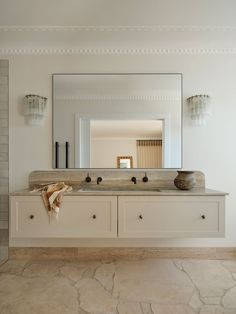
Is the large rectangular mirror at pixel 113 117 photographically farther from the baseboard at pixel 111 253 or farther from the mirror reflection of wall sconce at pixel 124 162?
the baseboard at pixel 111 253

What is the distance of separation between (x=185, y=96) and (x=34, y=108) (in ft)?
5.46

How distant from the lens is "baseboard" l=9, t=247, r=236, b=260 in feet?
8.11

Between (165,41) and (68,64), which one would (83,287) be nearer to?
(68,64)

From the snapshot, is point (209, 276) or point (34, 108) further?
point (34, 108)

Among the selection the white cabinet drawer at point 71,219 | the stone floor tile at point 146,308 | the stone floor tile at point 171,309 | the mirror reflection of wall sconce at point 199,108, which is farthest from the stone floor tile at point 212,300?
the mirror reflection of wall sconce at point 199,108

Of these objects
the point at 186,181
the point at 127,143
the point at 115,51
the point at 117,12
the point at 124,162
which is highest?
the point at 117,12

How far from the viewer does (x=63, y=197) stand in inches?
81.2

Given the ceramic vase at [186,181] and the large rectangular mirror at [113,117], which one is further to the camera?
the large rectangular mirror at [113,117]

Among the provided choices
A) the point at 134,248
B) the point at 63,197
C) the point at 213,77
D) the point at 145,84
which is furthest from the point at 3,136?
the point at 213,77

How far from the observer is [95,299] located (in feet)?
5.74

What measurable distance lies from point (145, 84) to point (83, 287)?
2.09 m

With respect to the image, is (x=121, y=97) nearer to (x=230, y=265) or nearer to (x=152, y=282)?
(x=152, y=282)

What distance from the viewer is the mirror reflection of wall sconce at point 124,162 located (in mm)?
2512

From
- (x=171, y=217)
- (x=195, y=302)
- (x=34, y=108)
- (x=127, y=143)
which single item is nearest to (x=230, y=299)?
(x=195, y=302)
